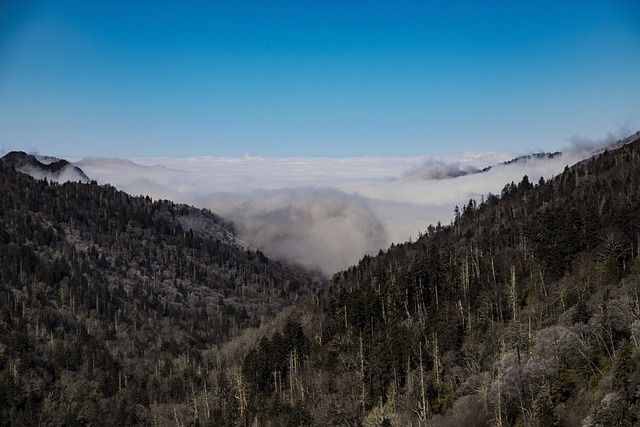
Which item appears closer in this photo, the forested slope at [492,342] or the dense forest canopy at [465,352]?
the forested slope at [492,342]

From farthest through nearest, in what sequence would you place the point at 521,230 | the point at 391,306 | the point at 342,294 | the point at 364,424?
the point at 521,230 < the point at 342,294 < the point at 391,306 < the point at 364,424

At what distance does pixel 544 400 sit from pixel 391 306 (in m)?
72.4

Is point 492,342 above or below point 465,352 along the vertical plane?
above

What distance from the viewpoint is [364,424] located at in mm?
89188

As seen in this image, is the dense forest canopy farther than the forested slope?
Yes

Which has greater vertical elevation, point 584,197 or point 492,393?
point 584,197

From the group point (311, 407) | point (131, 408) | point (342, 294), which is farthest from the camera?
point (131, 408)

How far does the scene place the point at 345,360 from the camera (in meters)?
121

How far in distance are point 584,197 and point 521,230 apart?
903 inches

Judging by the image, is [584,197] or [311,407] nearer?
[311,407]

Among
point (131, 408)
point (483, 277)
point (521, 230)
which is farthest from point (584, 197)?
point (131, 408)

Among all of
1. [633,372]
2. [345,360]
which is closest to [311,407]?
[345,360]

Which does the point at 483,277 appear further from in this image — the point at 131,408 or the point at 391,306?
the point at 131,408

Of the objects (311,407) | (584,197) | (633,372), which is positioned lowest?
(311,407)
